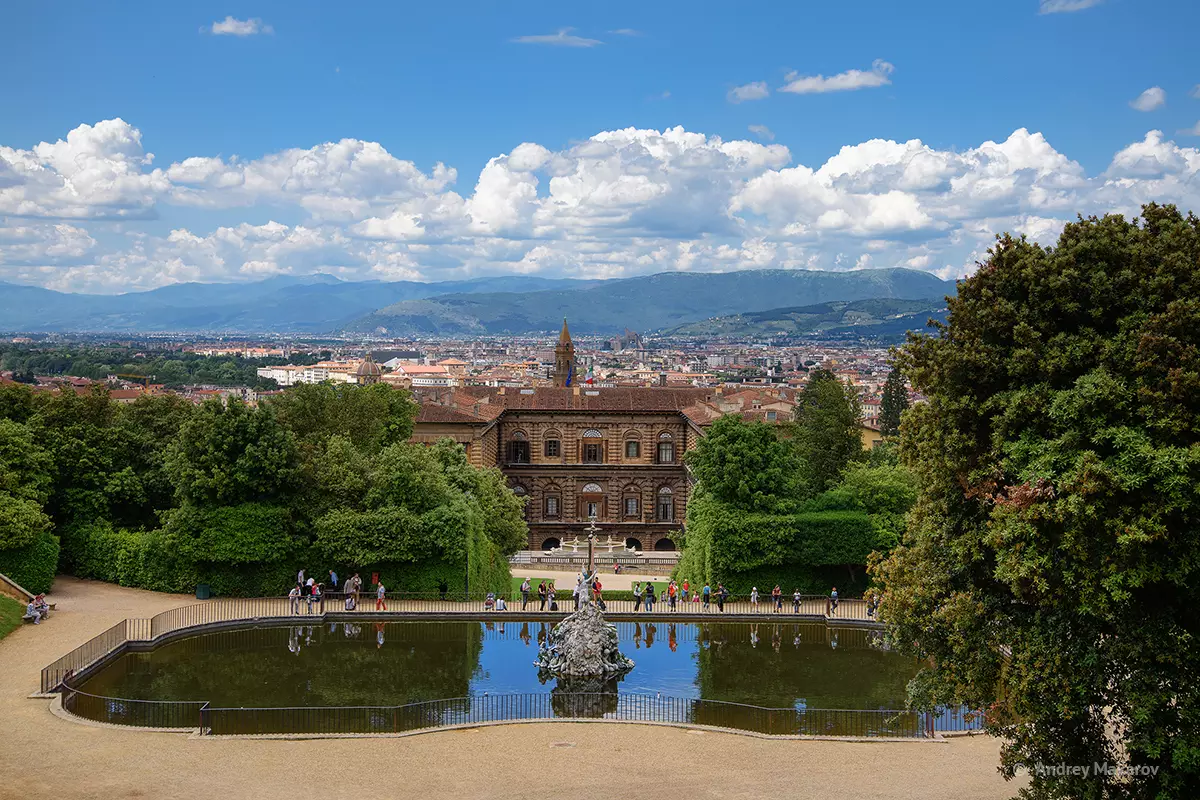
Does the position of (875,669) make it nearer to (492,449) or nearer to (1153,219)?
(1153,219)

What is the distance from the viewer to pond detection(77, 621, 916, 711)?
104ft

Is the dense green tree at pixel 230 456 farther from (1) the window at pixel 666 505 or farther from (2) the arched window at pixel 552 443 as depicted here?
(1) the window at pixel 666 505

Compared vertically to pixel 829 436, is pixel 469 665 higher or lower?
lower

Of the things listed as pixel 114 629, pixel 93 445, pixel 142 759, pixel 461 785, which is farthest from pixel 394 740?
pixel 93 445

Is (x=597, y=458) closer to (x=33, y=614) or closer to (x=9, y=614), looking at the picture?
(x=33, y=614)

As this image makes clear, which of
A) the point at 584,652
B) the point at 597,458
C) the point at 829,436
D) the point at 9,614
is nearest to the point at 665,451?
the point at 597,458

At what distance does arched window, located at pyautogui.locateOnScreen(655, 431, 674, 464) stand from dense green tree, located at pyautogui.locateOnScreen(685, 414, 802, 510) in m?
32.1

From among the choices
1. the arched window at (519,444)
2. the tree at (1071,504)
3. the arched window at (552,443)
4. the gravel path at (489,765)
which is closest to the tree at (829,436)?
the arched window at (552,443)

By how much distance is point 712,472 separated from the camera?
4694 centimetres

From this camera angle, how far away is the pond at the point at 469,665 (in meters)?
31.7

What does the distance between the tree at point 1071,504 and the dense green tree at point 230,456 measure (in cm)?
2708

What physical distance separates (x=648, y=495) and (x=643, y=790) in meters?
57.2

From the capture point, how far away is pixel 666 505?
80.9m

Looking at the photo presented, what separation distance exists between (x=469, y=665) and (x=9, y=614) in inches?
572
